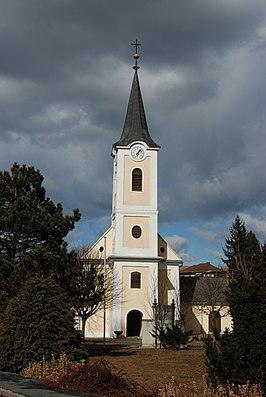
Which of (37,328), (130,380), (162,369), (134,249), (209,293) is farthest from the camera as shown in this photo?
(209,293)

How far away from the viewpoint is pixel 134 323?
163 feet

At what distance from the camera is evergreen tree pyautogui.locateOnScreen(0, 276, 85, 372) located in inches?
663

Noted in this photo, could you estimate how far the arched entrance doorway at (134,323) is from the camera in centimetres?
4944

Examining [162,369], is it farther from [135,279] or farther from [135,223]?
[135,223]

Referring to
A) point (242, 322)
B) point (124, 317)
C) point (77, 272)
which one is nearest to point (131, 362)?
point (77, 272)

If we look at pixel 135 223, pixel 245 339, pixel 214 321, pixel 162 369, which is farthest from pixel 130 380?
pixel 135 223

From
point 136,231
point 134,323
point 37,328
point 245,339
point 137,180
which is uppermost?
point 137,180

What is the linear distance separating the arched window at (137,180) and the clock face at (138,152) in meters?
1.20

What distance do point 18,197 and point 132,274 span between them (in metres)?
25.6

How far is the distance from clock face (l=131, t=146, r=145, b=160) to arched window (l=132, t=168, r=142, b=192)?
3.93 feet

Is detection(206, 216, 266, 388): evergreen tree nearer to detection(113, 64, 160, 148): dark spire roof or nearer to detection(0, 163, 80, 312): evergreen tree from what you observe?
detection(0, 163, 80, 312): evergreen tree

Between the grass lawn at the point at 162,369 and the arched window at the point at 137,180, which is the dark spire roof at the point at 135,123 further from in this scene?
the grass lawn at the point at 162,369

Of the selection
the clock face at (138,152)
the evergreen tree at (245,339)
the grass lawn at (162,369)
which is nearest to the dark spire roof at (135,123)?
the clock face at (138,152)

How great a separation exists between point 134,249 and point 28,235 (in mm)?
25727
